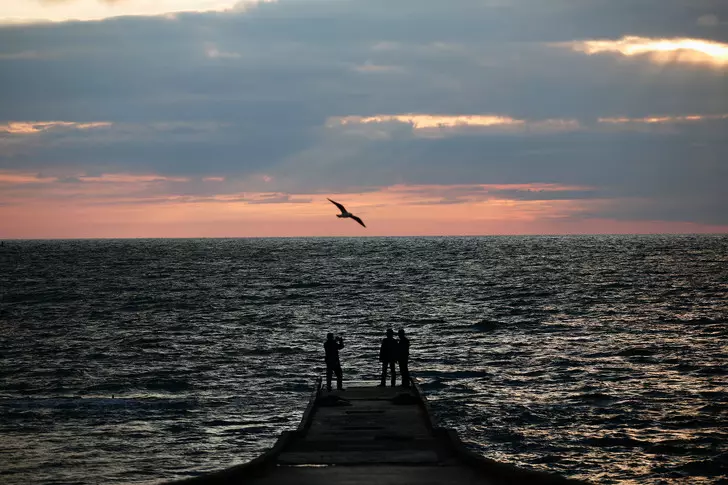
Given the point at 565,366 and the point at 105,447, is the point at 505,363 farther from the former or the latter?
the point at 105,447

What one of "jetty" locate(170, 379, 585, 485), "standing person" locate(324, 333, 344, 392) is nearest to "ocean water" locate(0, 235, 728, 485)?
"standing person" locate(324, 333, 344, 392)

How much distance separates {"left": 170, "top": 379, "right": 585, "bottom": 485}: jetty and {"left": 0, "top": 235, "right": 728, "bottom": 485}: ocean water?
298cm

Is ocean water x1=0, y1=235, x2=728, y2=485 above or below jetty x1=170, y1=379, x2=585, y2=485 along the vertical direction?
below

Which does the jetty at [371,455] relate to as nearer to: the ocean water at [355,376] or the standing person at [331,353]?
the standing person at [331,353]

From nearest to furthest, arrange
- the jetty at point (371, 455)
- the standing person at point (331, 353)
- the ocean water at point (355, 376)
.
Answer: the jetty at point (371, 455)
the ocean water at point (355, 376)
the standing person at point (331, 353)

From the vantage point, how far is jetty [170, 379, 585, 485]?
50.4 ft

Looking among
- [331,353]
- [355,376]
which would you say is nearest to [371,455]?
[331,353]

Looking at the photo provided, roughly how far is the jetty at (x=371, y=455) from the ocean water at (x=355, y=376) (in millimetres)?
2976

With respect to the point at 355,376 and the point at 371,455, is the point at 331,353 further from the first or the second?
the point at 355,376

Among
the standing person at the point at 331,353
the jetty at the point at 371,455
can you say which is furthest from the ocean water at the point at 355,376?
the jetty at the point at 371,455

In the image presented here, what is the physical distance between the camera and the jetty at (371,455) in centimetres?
1537

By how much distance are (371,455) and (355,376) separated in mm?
17243

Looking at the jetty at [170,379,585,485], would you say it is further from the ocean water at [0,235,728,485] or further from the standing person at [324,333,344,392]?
the ocean water at [0,235,728,485]

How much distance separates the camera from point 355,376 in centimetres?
3481
